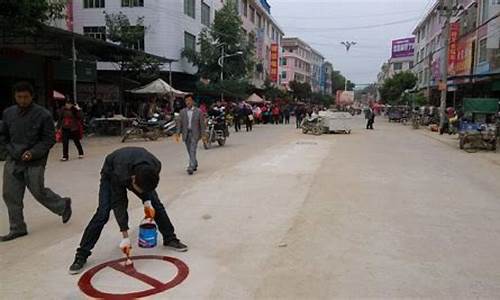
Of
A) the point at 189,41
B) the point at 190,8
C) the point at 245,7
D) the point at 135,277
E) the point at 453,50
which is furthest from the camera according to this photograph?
the point at 245,7

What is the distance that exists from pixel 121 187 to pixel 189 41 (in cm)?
3401

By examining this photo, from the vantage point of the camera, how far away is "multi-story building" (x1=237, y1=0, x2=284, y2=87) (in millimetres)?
55938

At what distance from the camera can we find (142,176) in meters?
4.48

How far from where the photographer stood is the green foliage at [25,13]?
1277 cm

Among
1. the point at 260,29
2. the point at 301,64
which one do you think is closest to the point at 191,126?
the point at 260,29

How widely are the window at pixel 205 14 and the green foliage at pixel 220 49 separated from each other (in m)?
1.85

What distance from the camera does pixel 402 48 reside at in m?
104

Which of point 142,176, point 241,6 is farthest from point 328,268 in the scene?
point 241,6

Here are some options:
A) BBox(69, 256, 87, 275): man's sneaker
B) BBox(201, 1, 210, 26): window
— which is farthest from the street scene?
BBox(201, 1, 210, 26): window

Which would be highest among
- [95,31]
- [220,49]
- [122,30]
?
[95,31]

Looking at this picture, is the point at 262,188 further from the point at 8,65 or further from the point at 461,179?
the point at 8,65

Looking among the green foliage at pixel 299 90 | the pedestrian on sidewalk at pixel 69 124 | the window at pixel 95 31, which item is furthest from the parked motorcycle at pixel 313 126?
the green foliage at pixel 299 90

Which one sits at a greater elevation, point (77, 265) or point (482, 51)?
point (482, 51)

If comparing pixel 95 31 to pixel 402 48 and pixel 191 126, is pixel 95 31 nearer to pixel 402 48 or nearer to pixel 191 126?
pixel 191 126
